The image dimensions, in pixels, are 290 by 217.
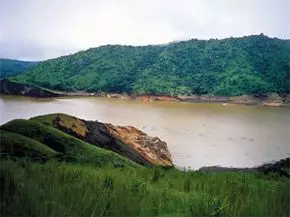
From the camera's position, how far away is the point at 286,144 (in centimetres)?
2644

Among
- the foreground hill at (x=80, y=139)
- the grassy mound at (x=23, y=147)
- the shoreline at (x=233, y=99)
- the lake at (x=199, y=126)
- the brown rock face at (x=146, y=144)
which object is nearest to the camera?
the grassy mound at (x=23, y=147)

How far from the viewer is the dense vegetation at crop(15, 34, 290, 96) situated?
4054 centimetres

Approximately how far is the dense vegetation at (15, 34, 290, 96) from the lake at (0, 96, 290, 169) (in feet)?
10.1

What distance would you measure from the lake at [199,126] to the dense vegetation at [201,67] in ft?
10.1

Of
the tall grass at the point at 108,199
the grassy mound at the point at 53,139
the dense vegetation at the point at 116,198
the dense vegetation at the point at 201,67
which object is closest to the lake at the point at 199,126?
the dense vegetation at the point at 201,67

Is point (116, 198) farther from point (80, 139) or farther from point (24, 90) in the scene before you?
point (24, 90)

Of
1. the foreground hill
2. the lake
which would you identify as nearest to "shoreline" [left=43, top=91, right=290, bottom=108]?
the lake

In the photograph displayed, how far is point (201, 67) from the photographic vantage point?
5722cm

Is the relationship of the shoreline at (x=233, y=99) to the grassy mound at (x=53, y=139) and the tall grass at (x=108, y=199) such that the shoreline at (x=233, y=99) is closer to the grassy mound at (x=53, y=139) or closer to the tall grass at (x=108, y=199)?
the grassy mound at (x=53, y=139)

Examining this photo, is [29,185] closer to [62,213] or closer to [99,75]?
[62,213]

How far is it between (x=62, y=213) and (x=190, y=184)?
6.10ft

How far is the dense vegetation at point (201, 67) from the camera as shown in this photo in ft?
133

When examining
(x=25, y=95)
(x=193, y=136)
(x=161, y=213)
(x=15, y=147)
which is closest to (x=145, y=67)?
(x=193, y=136)

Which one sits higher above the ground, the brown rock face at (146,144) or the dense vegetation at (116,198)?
the dense vegetation at (116,198)
